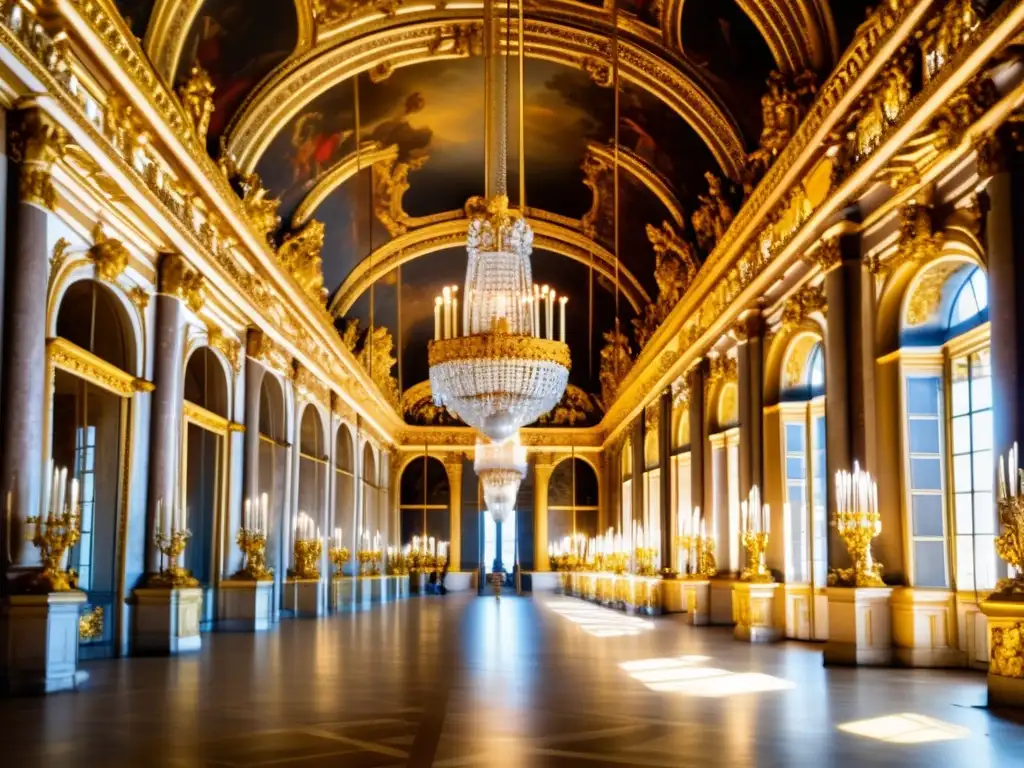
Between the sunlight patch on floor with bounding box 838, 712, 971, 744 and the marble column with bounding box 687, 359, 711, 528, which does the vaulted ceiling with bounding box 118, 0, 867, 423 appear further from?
the sunlight patch on floor with bounding box 838, 712, 971, 744

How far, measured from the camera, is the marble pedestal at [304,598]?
2223cm

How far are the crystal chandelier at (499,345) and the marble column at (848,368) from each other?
11.5 ft

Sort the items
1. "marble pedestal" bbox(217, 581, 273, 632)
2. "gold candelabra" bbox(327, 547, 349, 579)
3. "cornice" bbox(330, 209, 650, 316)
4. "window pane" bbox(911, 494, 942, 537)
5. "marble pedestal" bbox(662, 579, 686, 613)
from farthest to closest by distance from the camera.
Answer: "cornice" bbox(330, 209, 650, 316) → "gold candelabra" bbox(327, 547, 349, 579) → "marble pedestal" bbox(662, 579, 686, 613) → "marble pedestal" bbox(217, 581, 273, 632) → "window pane" bbox(911, 494, 942, 537)

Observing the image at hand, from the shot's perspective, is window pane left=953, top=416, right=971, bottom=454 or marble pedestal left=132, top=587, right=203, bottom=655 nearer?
window pane left=953, top=416, right=971, bottom=454

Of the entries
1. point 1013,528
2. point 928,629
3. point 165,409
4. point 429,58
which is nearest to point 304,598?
point 165,409

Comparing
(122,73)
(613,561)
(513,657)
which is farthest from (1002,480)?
(613,561)

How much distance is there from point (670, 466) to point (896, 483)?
505 inches

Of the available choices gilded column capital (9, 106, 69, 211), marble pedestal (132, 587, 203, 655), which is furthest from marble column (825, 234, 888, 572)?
gilded column capital (9, 106, 69, 211)

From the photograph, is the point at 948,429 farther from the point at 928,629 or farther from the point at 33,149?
the point at 33,149

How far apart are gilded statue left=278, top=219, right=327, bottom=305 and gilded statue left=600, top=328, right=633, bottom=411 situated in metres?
9.93

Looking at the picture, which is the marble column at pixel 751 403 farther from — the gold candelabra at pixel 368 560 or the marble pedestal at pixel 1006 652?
the gold candelabra at pixel 368 560

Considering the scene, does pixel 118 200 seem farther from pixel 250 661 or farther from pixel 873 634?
pixel 873 634

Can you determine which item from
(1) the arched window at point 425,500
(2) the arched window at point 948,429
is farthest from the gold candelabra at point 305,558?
(1) the arched window at point 425,500

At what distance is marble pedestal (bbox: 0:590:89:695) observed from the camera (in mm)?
9367
